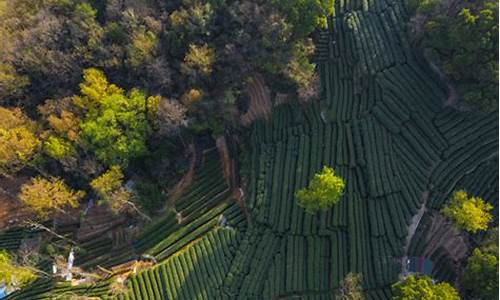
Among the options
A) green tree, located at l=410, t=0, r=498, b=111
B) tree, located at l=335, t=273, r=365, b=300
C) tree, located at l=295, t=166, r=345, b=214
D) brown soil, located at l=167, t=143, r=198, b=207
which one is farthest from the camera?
brown soil, located at l=167, t=143, r=198, b=207

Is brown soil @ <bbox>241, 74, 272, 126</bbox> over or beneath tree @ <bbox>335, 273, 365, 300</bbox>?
over

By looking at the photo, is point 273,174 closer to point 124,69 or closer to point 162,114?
point 162,114

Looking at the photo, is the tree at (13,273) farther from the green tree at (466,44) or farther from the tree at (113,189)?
the green tree at (466,44)

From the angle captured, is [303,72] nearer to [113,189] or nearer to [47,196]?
[113,189]

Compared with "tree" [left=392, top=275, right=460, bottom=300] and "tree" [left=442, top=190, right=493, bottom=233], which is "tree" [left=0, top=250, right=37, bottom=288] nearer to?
"tree" [left=392, top=275, right=460, bottom=300]

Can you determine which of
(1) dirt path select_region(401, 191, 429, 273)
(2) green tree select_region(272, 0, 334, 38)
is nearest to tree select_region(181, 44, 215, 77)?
(2) green tree select_region(272, 0, 334, 38)

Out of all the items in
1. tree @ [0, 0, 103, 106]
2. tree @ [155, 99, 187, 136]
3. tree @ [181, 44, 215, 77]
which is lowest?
tree @ [155, 99, 187, 136]

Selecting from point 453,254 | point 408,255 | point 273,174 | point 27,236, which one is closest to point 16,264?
point 27,236
